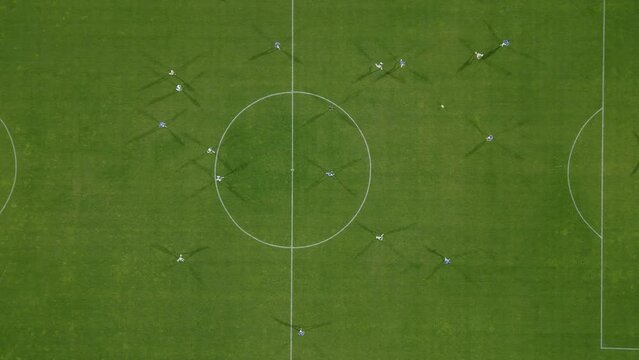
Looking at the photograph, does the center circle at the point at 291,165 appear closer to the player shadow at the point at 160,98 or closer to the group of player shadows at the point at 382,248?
the group of player shadows at the point at 382,248

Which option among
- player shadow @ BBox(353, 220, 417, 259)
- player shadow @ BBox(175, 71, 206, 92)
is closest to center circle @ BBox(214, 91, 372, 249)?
player shadow @ BBox(353, 220, 417, 259)

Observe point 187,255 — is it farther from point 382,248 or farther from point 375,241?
point 382,248

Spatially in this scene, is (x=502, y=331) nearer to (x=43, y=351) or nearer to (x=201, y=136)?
(x=201, y=136)

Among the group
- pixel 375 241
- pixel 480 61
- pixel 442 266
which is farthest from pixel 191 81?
pixel 442 266

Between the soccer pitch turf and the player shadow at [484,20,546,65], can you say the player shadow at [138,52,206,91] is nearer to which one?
the soccer pitch turf

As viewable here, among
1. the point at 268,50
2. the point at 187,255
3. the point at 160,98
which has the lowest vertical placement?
the point at 187,255

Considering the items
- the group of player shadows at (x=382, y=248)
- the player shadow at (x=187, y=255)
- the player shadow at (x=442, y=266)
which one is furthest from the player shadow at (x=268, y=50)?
the player shadow at (x=442, y=266)
